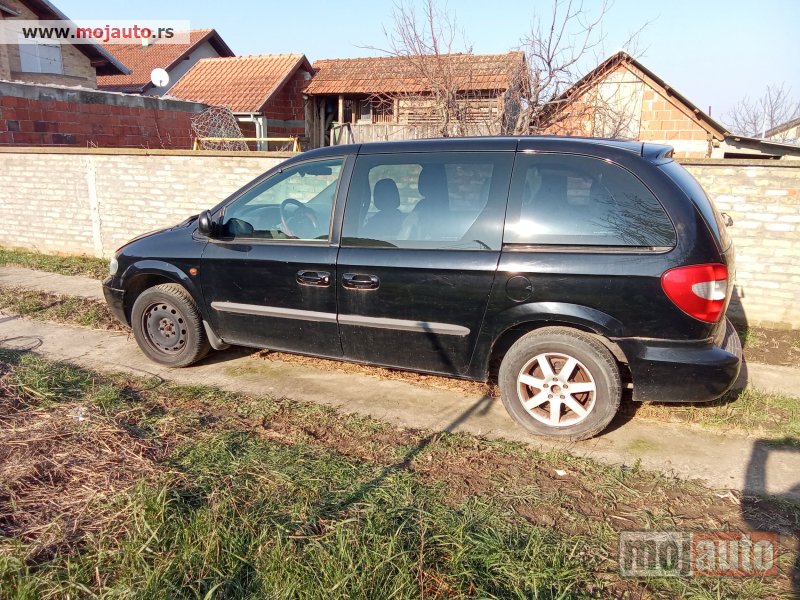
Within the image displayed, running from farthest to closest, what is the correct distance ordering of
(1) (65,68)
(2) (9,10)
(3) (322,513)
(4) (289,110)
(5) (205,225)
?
(4) (289,110), (1) (65,68), (2) (9,10), (5) (205,225), (3) (322,513)

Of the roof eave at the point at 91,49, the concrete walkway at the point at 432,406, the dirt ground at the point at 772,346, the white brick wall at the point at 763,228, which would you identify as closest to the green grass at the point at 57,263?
the concrete walkway at the point at 432,406

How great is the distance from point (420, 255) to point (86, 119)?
1175 centimetres

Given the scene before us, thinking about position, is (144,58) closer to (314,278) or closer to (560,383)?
(314,278)

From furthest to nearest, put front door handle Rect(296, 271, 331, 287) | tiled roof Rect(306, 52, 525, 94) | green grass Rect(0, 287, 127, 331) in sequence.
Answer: tiled roof Rect(306, 52, 525, 94)
green grass Rect(0, 287, 127, 331)
front door handle Rect(296, 271, 331, 287)

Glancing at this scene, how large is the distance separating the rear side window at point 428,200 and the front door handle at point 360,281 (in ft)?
0.74

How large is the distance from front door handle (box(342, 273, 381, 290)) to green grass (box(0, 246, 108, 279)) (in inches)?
214

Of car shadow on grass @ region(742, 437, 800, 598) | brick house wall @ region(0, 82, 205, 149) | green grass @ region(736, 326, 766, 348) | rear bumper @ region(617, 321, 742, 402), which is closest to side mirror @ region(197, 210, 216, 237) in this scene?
rear bumper @ region(617, 321, 742, 402)

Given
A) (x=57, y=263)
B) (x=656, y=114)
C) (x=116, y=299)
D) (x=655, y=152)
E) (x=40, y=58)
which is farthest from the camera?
(x=40, y=58)

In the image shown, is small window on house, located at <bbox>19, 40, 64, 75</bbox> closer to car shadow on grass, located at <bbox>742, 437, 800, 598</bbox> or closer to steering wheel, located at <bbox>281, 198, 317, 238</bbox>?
steering wheel, located at <bbox>281, 198, 317, 238</bbox>

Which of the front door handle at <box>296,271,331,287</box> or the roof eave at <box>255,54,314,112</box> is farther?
the roof eave at <box>255,54,314,112</box>

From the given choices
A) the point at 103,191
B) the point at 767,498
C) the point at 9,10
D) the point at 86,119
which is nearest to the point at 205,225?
the point at 767,498

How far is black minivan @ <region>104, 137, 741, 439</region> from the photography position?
3.31m

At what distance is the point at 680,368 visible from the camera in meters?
3.33

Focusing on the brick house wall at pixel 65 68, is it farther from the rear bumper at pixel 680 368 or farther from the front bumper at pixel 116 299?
the rear bumper at pixel 680 368
